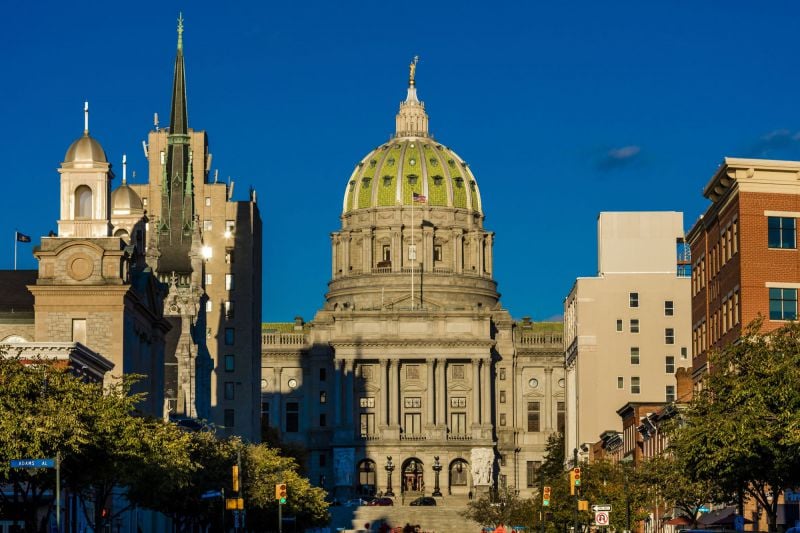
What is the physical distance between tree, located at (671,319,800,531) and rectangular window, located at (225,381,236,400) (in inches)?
4070

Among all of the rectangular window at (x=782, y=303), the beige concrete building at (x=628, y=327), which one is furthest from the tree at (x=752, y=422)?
the beige concrete building at (x=628, y=327)

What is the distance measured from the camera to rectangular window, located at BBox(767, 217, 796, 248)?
88.0 metres

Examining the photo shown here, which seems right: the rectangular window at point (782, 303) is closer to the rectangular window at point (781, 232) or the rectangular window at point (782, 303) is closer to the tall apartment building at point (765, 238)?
the tall apartment building at point (765, 238)

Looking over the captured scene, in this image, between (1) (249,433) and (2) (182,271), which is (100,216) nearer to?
(2) (182,271)

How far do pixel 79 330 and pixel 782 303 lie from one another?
117 feet

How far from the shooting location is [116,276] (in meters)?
102

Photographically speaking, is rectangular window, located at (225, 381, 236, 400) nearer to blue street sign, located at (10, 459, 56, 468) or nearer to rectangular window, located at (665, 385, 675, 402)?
rectangular window, located at (665, 385, 675, 402)

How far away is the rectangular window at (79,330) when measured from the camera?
101562mm

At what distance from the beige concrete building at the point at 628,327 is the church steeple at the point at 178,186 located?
36427 mm

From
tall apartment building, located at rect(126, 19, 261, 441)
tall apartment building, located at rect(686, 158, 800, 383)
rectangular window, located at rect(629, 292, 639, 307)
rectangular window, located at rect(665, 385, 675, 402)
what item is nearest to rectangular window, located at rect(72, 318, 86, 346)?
tall apartment building, located at rect(686, 158, 800, 383)

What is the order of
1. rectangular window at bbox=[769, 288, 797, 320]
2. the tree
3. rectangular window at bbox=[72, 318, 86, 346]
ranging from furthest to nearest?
rectangular window at bbox=[72, 318, 86, 346] → rectangular window at bbox=[769, 288, 797, 320] → the tree

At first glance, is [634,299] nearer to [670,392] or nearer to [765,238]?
[670,392]

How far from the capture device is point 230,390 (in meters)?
172

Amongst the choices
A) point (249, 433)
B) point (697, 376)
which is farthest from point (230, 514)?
→ point (249, 433)
